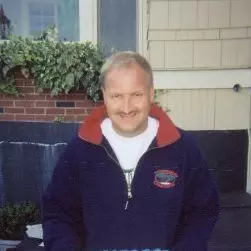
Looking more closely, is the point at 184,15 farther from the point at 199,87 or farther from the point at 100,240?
the point at 100,240

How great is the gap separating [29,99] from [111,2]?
4.31 ft

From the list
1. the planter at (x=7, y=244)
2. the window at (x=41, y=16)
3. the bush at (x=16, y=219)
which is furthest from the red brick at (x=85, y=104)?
the planter at (x=7, y=244)

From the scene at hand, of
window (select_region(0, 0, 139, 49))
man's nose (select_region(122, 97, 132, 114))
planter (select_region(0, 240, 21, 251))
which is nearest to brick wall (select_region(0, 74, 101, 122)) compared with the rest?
window (select_region(0, 0, 139, 49))

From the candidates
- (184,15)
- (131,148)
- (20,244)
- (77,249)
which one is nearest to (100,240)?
(77,249)

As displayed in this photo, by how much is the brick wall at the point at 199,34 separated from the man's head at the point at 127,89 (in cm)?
256

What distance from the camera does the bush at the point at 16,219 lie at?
381 cm

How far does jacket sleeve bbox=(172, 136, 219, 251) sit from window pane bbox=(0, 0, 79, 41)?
299cm

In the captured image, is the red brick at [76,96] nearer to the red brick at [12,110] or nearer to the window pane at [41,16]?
the red brick at [12,110]

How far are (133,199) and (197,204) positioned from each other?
27 cm

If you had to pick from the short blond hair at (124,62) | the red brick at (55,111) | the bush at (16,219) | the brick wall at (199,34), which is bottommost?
the bush at (16,219)

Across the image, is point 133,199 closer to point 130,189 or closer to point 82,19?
point 130,189

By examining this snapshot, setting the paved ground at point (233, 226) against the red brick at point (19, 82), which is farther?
the red brick at point (19, 82)

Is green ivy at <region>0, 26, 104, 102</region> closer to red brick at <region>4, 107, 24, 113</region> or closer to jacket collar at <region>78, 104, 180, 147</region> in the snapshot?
red brick at <region>4, 107, 24, 113</region>

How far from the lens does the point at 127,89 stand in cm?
160
